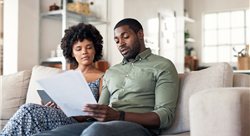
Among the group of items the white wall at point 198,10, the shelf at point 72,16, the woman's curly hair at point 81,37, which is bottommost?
the woman's curly hair at point 81,37

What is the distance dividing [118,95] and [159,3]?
4.07 m

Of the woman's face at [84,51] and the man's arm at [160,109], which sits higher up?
the woman's face at [84,51]

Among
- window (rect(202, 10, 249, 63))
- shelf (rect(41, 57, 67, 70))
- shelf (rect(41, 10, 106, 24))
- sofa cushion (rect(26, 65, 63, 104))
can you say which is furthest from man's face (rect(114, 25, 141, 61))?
window (rect(202, 10, 249, 63))

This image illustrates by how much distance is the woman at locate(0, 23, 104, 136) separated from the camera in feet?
4.45

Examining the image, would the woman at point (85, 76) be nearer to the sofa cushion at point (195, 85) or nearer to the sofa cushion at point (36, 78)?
the sofa cushion at point (36, 78)

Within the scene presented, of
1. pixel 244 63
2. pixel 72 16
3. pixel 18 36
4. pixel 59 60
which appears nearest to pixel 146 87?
pixel 59 60

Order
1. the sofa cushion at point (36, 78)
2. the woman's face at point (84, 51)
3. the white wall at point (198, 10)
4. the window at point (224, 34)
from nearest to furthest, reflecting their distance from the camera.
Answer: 1. the woman's face at point (84, 51)
2. the sofa cushion at point (36, 78)
3. the window at point (224, 34)
4. the white wall at point (198, 10)

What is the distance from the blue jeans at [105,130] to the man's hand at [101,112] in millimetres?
59

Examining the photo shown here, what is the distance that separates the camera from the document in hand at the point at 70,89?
1.18 meters

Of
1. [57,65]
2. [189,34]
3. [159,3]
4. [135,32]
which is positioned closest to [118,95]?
[135,32]

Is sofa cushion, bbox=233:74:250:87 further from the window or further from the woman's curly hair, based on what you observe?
the window

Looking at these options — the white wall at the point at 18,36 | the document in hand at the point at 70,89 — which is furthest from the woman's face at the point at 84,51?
the white wall at the point at 18,36

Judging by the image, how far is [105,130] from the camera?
105 centimetres

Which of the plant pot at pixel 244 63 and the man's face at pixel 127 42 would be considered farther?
the plant pot at pixel 244 63
